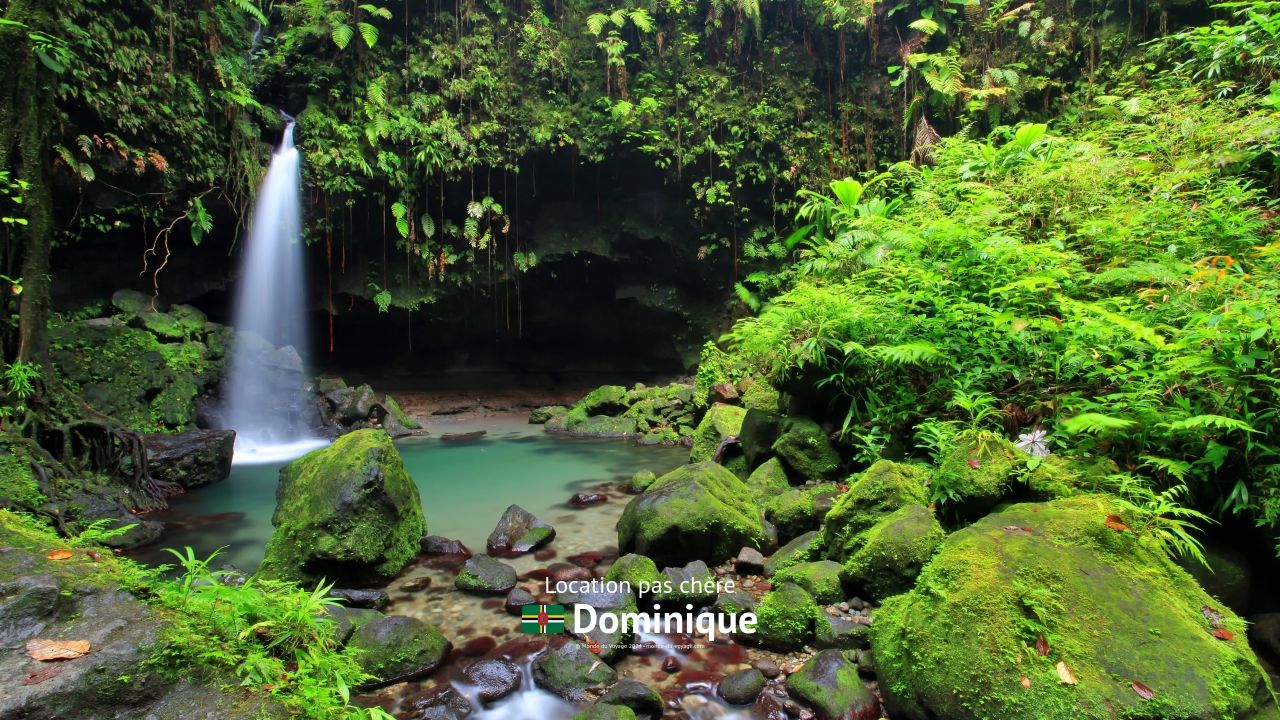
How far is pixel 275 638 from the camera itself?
2223 mm

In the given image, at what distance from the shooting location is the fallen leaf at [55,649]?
1828 millimetres

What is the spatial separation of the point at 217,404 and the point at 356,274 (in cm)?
496

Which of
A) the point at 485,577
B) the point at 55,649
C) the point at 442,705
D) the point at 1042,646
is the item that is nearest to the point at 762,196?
the point at 485,577

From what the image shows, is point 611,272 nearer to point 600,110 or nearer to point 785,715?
point 600,110

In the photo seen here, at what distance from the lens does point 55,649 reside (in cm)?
186

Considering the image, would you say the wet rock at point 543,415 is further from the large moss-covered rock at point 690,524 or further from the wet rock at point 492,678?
the wet rock at point 492,678

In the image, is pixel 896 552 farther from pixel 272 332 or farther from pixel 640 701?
pixel 272 332

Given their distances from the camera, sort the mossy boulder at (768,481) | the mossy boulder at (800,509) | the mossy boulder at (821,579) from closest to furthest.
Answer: the mossy boulder at (821,579), the mossy boulder at (800,509), the mossy boulder at (768,481)

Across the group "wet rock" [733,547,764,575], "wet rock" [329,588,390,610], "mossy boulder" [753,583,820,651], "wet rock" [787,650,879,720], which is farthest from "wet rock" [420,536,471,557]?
"wet rock" [787,650,879,720]

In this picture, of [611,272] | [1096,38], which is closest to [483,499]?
[611,272]

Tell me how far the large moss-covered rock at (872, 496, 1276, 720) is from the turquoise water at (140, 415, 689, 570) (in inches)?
174

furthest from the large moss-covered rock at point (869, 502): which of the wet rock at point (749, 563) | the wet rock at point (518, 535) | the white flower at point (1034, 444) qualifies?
the wet rock at point (518, 535)

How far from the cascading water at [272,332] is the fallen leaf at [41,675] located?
980 cm

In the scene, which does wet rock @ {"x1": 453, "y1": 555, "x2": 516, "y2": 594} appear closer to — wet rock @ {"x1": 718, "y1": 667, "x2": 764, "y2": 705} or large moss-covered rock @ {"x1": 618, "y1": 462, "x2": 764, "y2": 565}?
large moss-covered rock @ {"x1": 618, "y1": 462, "x2": 764, "y2": 565}
